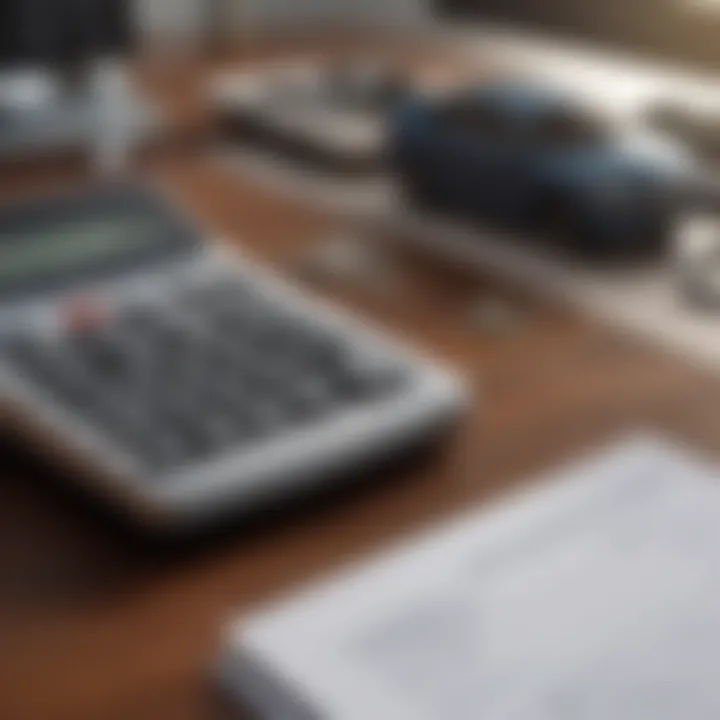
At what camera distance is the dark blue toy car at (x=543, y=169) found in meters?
0.78

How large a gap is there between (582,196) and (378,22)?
636 mm

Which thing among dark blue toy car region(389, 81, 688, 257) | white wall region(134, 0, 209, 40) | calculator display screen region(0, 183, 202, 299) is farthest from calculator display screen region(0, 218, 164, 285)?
white wall region(134, 0, 209, 40)

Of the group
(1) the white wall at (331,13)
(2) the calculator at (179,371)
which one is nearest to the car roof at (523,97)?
(2) the calculator at (179,371)

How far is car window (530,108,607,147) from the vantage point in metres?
0.84

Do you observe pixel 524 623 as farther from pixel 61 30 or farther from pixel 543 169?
pixel 61 30

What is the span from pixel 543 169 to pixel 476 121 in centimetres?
9

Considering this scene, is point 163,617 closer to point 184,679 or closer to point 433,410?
point 184,679

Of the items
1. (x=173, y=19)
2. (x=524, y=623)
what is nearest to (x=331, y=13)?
(x=173, y=19)

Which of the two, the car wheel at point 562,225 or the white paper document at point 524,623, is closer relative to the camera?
the white paper document at point 524,623

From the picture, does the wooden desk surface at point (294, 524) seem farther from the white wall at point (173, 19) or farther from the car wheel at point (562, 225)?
the white wall at point (173, 19)

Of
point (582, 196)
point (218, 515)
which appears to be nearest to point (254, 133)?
point (582, 196)

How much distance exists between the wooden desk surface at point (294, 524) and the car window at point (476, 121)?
0.12 m

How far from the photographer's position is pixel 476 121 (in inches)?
34.3

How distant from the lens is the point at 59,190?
84 cm
